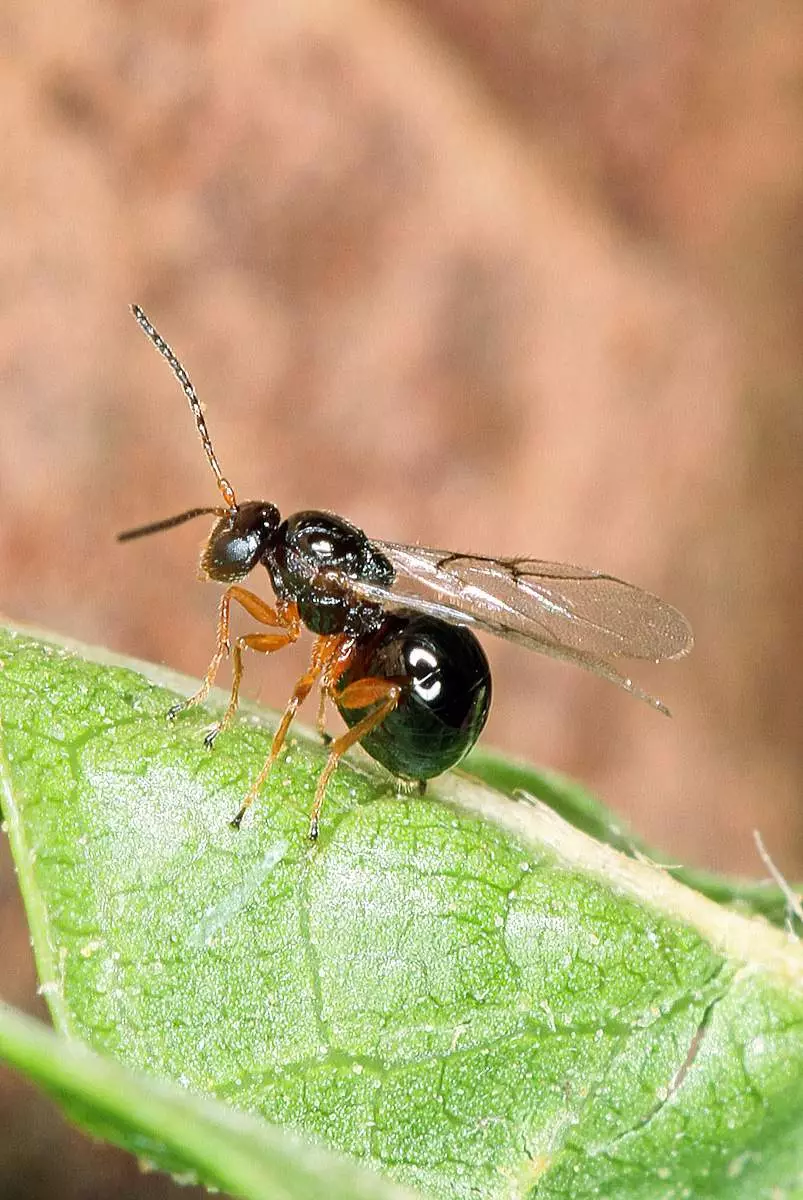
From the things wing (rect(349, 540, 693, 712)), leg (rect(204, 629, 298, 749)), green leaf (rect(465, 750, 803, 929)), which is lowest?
leg (rect(204, 629, 298, 749))

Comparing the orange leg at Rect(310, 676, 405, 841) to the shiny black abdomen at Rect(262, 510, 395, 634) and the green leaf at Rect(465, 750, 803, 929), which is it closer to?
the shiny black abdomen at Rect(262, 510, 395, 634)

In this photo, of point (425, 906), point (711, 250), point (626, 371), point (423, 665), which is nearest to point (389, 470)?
point (626, 371)

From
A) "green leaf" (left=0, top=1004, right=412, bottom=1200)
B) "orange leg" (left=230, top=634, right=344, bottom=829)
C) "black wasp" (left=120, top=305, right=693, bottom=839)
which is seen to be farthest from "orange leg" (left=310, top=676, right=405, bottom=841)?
"green leaf" (left=0, top=1004, right=412, bottom=1200)

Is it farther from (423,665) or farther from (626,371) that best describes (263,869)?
(626,371)

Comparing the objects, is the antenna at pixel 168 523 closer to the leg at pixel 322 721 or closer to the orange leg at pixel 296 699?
the orange leg at pixel 296 699

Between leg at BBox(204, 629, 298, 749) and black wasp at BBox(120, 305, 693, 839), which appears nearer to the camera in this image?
leg at BBox(204, 629, 298, 749)

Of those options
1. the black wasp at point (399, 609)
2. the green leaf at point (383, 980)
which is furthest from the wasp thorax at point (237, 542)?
the green leaf at point (383, 980)

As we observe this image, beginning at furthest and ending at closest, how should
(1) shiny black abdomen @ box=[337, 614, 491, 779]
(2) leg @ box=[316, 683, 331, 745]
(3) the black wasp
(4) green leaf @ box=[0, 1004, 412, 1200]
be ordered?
(3) the black wasp
(2) leg @ box=[316, 683, 331, 745]
(1) shiny black abdomen @ box=[337, 614, 491, 779]
(4) green leaf @ box=[0, 1004, 412, 1200]

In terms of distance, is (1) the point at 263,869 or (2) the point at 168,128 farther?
(2) the point at 168,128

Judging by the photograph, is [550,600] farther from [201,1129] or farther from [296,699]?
[201,1129]

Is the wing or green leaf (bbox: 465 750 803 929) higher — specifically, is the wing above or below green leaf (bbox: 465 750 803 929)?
above
